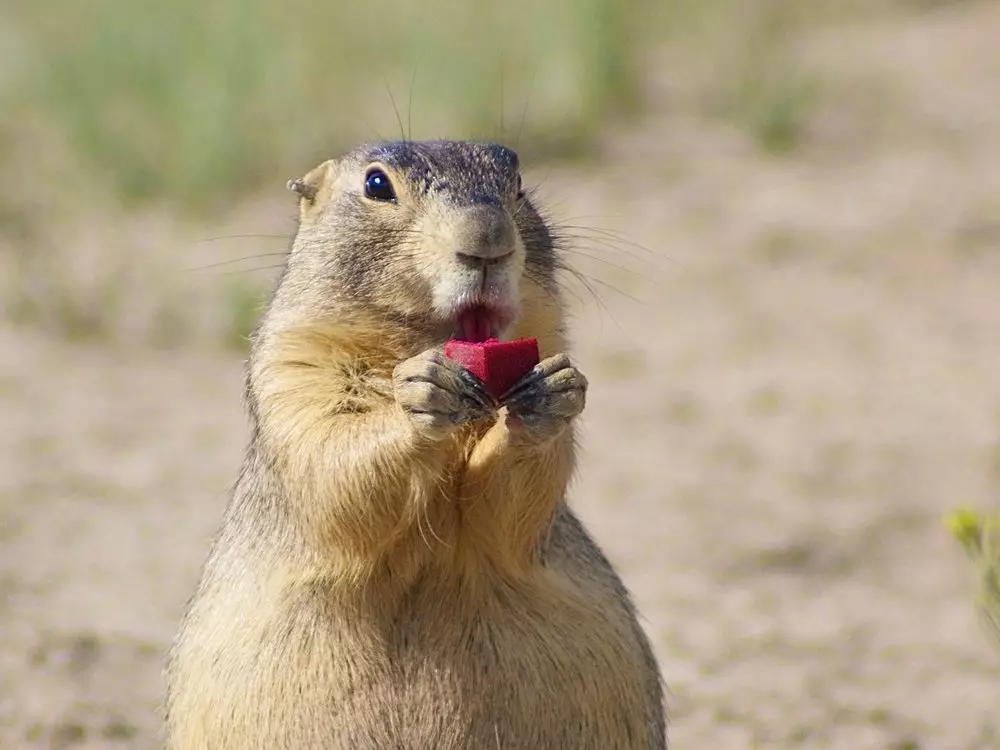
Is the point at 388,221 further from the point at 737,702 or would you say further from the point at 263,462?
the point at 737,702

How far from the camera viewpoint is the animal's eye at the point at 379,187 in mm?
3930

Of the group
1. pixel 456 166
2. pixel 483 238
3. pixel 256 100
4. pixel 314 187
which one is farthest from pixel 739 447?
pixel 256 100

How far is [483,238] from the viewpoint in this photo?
11.5 ft

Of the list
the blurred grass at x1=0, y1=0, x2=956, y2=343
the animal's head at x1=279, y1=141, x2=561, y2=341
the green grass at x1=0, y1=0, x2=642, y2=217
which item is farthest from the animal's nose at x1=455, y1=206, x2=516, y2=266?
the green grass at x1=0, y1=0, x2=642, y2=217

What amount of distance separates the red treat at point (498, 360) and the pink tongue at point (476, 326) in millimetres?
167

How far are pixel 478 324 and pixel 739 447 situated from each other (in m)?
4.19

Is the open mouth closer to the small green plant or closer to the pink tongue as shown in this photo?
the pink tongue

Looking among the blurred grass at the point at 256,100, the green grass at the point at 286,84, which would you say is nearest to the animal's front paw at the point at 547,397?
the blurred grass at the point at 256,100

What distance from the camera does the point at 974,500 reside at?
23.3ft

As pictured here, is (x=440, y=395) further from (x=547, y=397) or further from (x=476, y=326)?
(x=476, y=326)

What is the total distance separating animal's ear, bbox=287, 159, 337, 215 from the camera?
4328 millimetres

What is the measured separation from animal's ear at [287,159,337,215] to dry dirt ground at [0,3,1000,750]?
3.51 ft

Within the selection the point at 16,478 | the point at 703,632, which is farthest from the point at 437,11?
the point at 703,632

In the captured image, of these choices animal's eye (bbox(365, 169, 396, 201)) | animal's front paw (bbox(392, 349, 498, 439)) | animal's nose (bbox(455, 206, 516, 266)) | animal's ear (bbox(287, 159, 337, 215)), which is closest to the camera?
animal's front paw (bbox(392, 349, 498, 439))
